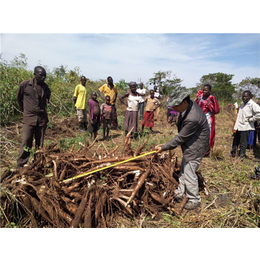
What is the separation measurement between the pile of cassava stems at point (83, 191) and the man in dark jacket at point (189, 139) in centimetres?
21

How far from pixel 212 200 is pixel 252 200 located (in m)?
0.54

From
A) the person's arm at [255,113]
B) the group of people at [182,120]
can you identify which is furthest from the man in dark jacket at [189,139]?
the person's arm at [255,113]

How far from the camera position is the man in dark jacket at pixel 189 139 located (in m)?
2.42

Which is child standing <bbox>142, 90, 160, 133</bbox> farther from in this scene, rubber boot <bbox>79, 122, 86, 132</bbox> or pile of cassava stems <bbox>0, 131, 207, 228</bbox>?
pile of cassava stems <bbox>0, 131, 207, 228</bbox>

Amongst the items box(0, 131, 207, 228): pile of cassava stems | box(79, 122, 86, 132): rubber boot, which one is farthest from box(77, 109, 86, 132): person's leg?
box(0, 131, 207, 228): pile of cassava stems

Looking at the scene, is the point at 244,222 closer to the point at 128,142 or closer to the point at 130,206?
the point at 130,206

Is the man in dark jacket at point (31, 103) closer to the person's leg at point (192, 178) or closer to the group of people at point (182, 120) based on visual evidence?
the group of people at point (182, 120)

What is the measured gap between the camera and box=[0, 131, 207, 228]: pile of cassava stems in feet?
7.11

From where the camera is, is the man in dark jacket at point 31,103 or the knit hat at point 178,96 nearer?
the knit hat at point 178,96

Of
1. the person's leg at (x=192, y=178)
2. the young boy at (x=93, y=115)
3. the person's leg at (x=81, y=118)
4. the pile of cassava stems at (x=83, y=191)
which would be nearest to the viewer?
the pile of cassava stems at (x=83, y=191)

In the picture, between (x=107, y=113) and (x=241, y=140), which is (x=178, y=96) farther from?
(x=107, y=113)

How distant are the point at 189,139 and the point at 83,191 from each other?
1.63 meters

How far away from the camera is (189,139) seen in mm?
2566

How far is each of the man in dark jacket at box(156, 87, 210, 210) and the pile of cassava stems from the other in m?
0.21
